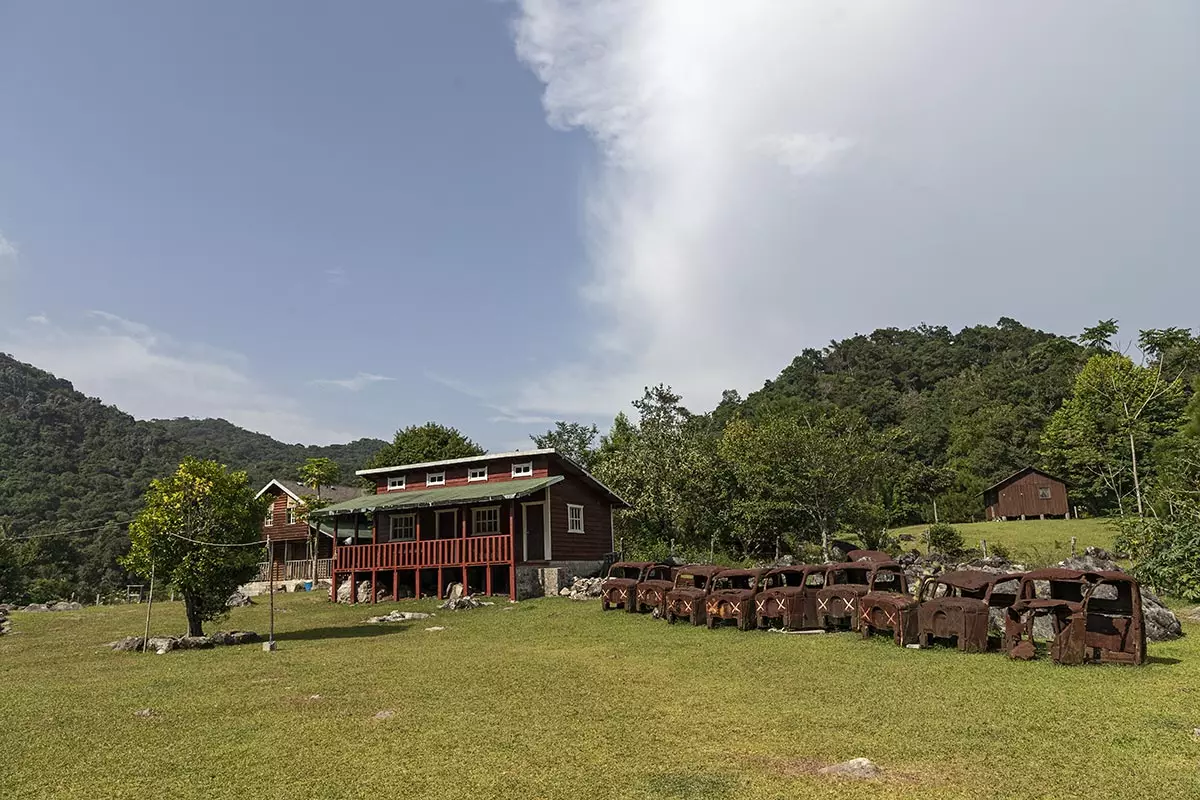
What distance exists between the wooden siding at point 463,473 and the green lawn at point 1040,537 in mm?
19221

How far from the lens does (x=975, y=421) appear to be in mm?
72688

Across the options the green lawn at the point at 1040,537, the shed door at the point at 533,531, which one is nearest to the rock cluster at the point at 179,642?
the shed door at the point at 533,531

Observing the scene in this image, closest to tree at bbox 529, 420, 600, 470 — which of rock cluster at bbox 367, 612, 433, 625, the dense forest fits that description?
the dense forest

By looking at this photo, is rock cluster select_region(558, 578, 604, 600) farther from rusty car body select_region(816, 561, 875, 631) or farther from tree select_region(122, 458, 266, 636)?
tree select_region(122, 458, 266, 636)

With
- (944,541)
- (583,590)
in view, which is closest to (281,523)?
(583,590)

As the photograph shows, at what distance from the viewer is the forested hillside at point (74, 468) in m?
60.6

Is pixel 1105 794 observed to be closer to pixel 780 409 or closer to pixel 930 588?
pixel 930 588

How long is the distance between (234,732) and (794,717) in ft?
Result: 22.6

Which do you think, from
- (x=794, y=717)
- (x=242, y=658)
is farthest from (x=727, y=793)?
(x=242, y=658)

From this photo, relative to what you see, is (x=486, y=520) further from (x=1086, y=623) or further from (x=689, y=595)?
(x=1086, y=623)

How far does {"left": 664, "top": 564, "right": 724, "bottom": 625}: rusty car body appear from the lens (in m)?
18.9

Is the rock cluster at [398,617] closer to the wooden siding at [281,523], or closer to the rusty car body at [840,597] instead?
the rusty car body at [840,597]

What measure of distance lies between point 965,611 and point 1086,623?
1.91m

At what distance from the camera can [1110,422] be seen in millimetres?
52219
